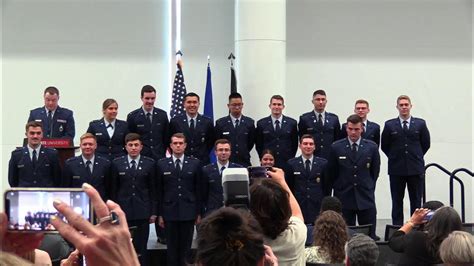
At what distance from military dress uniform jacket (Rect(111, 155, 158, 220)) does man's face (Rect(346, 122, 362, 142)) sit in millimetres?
2220

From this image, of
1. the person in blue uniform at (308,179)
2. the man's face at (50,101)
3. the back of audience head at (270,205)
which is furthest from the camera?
the man's face at (50,101)

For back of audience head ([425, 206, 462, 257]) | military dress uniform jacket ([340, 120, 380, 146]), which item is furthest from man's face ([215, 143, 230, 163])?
back of audience head ([425, 206, 462, 257])

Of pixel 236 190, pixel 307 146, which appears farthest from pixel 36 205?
pixel 307 146

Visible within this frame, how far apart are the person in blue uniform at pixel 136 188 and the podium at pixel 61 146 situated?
0.76 meters

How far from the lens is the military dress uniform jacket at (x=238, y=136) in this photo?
8.84 m

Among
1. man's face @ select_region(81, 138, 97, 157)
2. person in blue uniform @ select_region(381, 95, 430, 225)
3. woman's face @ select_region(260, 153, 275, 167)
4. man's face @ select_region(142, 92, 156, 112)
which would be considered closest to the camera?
man's face @ select_region(81, 138, 97, 157)

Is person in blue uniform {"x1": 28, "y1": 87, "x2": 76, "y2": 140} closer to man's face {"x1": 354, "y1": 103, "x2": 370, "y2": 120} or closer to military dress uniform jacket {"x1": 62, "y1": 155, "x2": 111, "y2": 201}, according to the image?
military dress uniform jacket {"x1": 62, "y1": 155, "x2": 111, "y2": 201}

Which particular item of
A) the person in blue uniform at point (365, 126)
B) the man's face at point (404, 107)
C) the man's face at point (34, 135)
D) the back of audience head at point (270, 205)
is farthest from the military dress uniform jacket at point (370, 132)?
the back of audience head at point (270, 205)

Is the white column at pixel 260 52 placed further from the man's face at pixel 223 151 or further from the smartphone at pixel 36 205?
the smartphone at pixel 36 205

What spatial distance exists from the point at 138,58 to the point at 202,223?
31.3 feet

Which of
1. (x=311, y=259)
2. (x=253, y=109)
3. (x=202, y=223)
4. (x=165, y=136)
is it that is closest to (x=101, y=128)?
(x=165, y=136)

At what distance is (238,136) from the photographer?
A: 8867 millimetres

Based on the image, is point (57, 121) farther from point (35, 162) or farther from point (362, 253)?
point (362, 253)

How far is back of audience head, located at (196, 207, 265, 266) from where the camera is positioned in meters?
1.95
